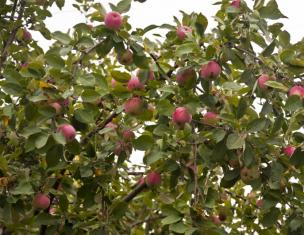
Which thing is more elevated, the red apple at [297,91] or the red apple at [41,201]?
the red apple at [297,91]

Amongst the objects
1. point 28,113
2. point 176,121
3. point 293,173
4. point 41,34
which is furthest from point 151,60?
point 41,34

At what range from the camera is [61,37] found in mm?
2180

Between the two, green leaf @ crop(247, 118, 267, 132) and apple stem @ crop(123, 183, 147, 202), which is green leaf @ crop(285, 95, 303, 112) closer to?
green leaf @ crop(247, 118, 267, 132)

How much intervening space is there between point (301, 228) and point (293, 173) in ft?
0.73

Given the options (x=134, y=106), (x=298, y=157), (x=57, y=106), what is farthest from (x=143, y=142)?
(x=298, y=157)

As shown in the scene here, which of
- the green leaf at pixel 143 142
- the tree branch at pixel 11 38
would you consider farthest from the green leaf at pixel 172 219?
the tree branch at pixel 11 38

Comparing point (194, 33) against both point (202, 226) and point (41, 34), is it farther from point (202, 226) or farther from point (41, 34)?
point (41, 34)

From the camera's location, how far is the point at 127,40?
211cm

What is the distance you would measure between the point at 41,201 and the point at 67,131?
1.69 ft

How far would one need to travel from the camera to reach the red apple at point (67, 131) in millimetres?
2036

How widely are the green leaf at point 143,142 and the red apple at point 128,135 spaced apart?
0.44 feet

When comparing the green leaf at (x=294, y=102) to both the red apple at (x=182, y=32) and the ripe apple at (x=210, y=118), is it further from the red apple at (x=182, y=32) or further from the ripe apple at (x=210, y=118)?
the red apple at (x=182, y=32)

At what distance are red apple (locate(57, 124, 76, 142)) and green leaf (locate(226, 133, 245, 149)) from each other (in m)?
0.61

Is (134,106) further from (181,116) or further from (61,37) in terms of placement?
(61,37)
